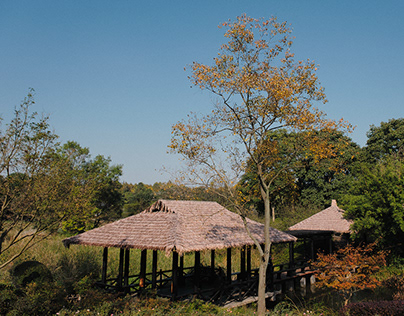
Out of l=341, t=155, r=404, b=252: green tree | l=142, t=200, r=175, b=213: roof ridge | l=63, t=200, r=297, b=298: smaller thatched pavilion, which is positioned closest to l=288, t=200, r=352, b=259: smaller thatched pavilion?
l=341, t=155, r=404, b=252: green tree

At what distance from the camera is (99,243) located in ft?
45.6

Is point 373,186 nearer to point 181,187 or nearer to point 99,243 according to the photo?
point 181,187

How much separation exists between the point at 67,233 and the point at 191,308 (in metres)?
24.1

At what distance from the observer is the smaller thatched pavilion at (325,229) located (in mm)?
23277

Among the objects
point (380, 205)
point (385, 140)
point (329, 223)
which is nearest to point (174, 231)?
point (380, 205)

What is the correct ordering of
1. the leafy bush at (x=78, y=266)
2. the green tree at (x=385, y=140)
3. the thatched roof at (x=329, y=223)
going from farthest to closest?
1. the green tree at (x=385, y=140)
2. the thatched roof at (x=329, y=223)
3. the leafy bush at (x=78, y=266)

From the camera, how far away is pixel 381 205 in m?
20.7

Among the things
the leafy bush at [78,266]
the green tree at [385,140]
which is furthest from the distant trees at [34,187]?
the green tree at [385,140]

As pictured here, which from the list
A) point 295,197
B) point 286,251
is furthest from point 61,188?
point 295,197

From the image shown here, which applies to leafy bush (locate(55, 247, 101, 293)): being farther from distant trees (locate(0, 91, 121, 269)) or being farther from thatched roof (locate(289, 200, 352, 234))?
thatched roof (locate(289, 200, 352, 234))

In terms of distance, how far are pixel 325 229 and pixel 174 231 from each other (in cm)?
1516

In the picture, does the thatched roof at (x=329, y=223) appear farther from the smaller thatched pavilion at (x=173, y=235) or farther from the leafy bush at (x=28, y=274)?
the leafy bush at (x=28, y=274)

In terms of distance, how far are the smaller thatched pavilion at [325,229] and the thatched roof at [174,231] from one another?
7.57 m

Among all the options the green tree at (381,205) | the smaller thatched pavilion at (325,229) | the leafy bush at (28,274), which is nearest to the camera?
the leafy bush at (28,274)
